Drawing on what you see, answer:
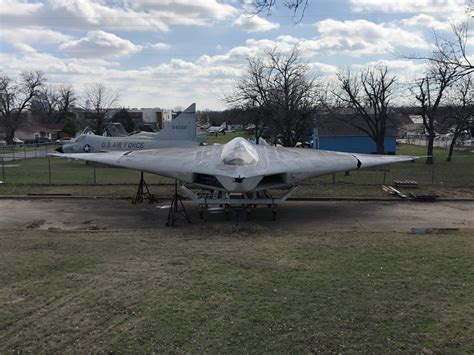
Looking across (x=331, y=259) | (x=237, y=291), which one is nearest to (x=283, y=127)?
(x=331, y=259)

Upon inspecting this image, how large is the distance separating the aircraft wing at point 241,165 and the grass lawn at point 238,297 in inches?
178

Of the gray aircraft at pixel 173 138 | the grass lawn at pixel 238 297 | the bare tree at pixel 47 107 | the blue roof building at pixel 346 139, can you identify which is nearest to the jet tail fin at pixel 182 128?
the gray aircraft at pixel 173 138

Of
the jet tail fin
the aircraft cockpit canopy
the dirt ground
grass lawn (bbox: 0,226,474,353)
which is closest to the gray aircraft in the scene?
the jet tail fin

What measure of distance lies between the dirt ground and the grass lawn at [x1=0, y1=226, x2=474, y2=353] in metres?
3.84

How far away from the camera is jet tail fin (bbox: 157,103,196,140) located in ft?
118

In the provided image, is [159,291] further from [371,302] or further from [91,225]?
[91,225]

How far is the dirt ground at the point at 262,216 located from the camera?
46.9 ft

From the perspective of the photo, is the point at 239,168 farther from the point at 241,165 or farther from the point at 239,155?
the point at 239,155

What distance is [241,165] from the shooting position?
15.3m

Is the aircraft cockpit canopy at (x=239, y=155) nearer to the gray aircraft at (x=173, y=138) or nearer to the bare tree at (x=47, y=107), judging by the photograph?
the gray aircraft at (x=173, y=138)

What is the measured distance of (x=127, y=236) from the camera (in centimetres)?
1192

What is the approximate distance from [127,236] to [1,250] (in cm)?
316

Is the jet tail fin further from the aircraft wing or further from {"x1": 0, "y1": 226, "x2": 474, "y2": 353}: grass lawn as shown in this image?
{"x1": 0, "y1": 226, "x2": 474, "y2": 353}: grass lawn

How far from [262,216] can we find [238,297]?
9.78 meters
